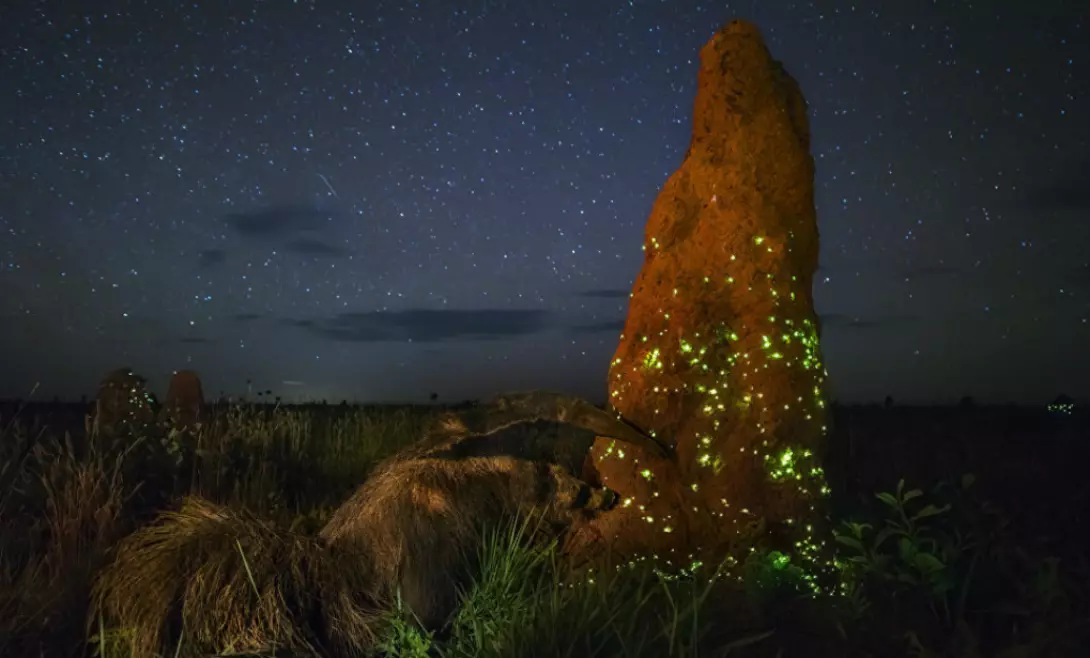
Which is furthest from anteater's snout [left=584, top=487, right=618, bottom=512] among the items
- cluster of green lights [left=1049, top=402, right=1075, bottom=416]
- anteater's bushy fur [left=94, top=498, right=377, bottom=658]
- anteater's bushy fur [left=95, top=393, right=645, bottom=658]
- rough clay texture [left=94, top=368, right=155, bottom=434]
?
cluster of green lights [left=1049, top=402, right=1075, bottom=416]

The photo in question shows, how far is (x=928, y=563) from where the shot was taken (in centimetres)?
476

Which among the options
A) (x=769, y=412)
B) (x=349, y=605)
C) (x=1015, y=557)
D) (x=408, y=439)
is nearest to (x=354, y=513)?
(x=349, y=605)

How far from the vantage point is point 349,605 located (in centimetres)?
487

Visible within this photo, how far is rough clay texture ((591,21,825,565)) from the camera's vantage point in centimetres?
564

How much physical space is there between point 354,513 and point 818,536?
280 cm

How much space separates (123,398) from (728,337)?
9.69 meters

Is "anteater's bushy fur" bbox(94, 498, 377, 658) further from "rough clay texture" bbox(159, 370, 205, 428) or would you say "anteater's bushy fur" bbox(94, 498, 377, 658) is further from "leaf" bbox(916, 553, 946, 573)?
"rough clay texture" bbox(159, 370, 205, 428)

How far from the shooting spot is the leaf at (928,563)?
4.69m

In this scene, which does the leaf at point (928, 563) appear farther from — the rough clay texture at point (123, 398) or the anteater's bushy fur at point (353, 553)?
the rough clay texture at point (123, 398)

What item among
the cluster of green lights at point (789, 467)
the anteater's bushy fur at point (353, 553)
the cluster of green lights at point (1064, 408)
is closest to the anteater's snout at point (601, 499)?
the anteater's bushy fur at point (353, 553)

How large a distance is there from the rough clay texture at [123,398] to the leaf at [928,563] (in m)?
9.87

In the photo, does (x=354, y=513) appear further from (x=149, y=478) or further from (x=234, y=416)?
(x=234, y=416)

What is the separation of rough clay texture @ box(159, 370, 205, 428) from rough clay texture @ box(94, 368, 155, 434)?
27cm

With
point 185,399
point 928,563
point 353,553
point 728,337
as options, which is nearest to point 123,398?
point 185,399
